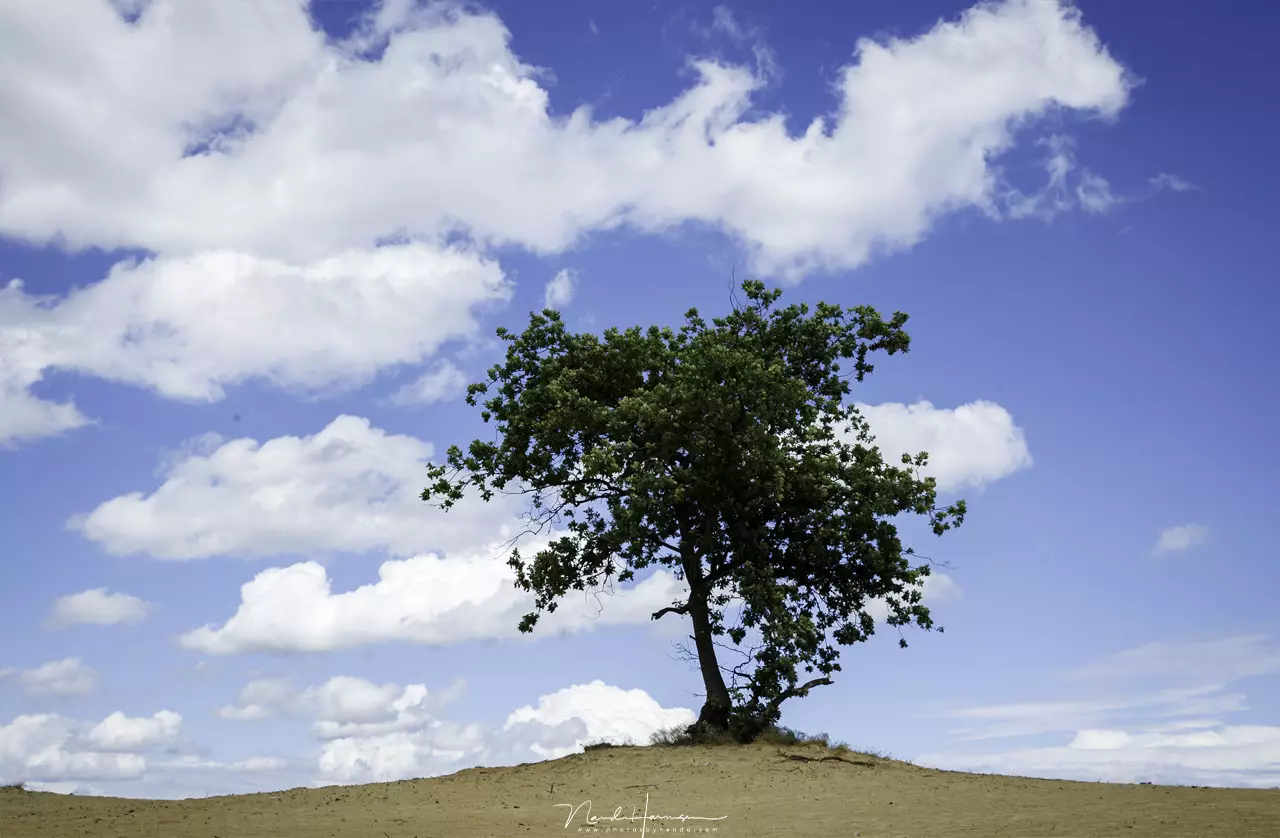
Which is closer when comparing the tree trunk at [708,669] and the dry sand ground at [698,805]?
the dry sand ground at [698,805]

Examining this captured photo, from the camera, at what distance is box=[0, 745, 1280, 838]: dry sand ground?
18781 mm

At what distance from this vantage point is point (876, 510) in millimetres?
30781

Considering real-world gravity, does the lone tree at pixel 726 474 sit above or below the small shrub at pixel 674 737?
→ above

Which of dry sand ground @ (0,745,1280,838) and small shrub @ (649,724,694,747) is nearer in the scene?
dry sand ground @ (0,745,1280,838)

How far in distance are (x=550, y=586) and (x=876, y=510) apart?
999 centimetres

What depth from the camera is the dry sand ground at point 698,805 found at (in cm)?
1878

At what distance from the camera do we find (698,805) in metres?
21.1

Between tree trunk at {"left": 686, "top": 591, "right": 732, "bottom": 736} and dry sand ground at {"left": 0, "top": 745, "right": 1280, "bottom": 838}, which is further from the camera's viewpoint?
tree trunk at {"left": 686, "top": 591, "right": 732, "bottom": 736}

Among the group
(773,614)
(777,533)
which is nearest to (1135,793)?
(773,614)

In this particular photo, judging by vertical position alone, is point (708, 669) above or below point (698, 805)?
above

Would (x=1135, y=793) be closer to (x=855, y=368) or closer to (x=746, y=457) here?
(x=746, y=457)

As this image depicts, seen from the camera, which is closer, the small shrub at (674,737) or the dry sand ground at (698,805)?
the dry sand ground at (698,805)

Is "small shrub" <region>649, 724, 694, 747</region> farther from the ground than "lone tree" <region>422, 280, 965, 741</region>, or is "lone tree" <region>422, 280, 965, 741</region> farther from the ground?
"lone tree" <region>422, 280, 965, 741</region>

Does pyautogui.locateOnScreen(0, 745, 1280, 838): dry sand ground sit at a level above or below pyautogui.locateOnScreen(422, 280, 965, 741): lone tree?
below
